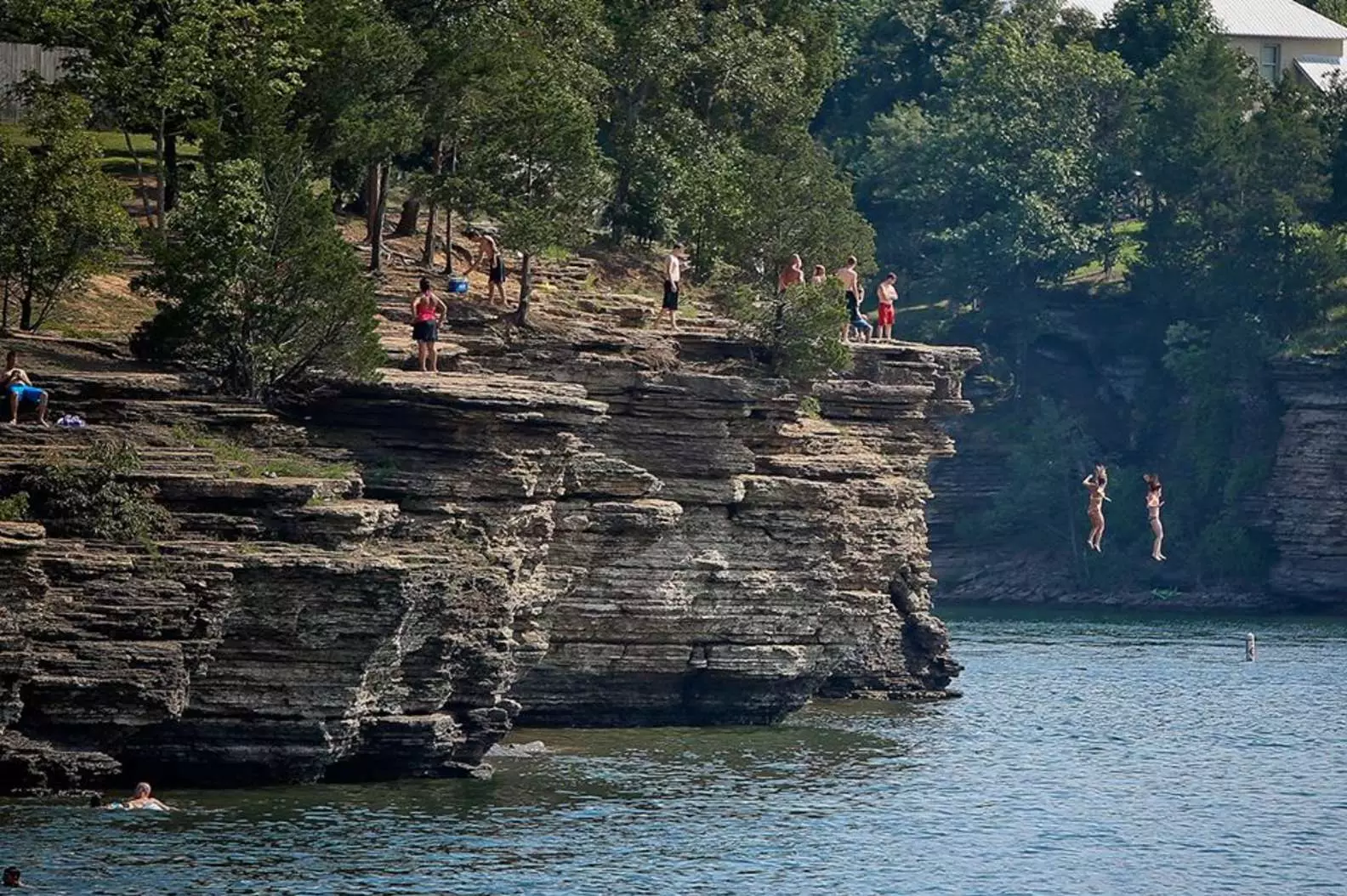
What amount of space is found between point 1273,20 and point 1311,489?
1685 inches

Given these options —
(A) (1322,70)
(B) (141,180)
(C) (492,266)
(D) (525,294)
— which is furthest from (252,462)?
A: (A) (1322,70)

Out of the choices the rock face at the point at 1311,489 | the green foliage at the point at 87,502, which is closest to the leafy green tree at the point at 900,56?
the rock face at the point at 1311,489

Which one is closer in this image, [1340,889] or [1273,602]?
[1340,889]

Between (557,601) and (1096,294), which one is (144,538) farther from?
(1096,294)

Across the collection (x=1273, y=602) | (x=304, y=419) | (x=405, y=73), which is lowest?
(x=1273, y=602)

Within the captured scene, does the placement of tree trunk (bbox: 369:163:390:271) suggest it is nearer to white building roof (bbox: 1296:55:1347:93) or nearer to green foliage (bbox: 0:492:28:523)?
green foliage (bbox: 0:492:28:523)

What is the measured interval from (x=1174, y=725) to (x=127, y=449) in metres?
38.3

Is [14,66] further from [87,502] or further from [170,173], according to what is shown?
[87,502]

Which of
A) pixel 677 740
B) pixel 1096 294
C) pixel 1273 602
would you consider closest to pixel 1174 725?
pixel 677 740

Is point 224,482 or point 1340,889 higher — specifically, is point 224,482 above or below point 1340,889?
above

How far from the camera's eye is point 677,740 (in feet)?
257

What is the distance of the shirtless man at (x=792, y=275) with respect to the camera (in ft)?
293

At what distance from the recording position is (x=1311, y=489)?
134750mm

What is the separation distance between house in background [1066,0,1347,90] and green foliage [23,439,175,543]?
376 feet
